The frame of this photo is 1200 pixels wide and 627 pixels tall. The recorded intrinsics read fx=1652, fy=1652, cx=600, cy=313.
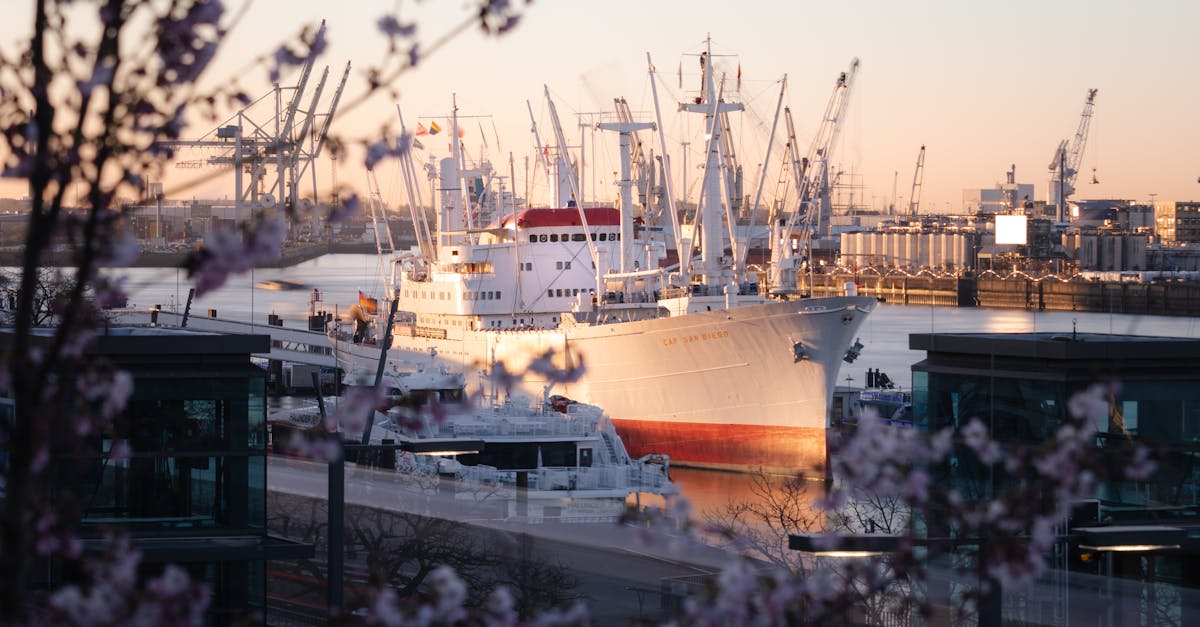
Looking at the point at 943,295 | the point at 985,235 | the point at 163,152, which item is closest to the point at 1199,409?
the point at 163,152

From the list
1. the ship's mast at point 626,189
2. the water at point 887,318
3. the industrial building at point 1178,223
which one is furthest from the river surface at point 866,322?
the industrial building at point 1178,223

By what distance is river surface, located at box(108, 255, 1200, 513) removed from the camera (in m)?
25.9

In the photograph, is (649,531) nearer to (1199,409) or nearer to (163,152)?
(163,152)

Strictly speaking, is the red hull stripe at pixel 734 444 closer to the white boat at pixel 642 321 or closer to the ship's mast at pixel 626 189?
the white boat at pixel 642 321

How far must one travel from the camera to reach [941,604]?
22.5 ft

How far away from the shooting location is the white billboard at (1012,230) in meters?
94.2

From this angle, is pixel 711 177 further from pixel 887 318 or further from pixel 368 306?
pixel 887 318

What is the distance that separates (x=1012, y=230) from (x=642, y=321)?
7109 cm

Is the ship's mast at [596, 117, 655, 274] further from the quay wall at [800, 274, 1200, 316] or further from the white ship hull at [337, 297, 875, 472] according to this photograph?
the quay wall at [800, 274, 1200, 316]

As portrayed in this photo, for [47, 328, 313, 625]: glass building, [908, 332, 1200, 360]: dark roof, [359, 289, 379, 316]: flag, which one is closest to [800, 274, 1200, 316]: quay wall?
[359, 289, 379, 316]: flag

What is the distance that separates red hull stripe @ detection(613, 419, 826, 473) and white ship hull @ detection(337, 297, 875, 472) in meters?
0.02

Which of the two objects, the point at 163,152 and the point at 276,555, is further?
the point at 276,555

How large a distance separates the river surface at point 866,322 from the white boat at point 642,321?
1202mm

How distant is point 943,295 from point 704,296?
59.6 metres
